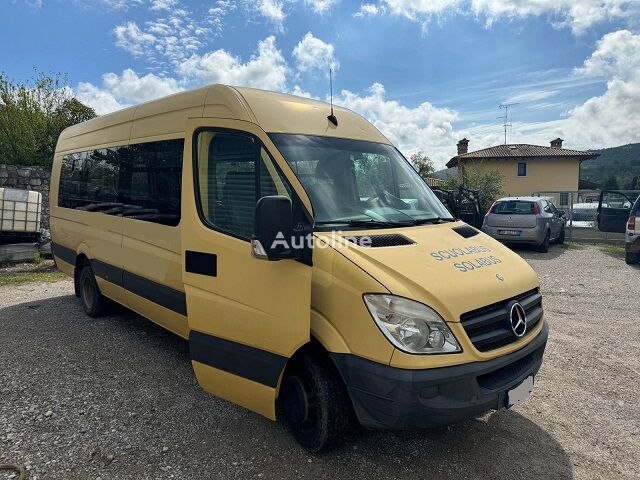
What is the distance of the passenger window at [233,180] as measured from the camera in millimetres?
3109

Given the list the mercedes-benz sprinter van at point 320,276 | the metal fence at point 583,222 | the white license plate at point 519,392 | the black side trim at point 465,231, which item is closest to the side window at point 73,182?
the mercedes-benz sprinter van at point 320,276

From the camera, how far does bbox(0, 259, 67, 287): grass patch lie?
9062 millimetres

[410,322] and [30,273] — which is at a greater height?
[410,322]

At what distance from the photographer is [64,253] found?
21.8 ft

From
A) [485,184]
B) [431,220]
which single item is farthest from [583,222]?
[431,220]

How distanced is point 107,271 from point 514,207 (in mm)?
11188

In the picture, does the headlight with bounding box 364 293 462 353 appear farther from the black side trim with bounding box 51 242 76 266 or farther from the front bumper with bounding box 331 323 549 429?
the black side trim with bounding box 51 242 76 266

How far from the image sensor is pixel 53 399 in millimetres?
3818

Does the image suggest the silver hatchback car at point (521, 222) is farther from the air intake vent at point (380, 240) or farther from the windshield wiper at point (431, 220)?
the air intake vent at point (380, 240)

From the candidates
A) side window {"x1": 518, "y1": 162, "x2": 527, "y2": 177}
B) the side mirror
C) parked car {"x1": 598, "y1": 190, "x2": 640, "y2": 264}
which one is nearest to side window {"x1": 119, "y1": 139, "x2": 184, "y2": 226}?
the side mirror

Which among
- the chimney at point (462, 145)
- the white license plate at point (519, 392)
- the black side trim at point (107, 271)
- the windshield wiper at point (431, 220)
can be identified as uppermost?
the chimney at point (462, 145)

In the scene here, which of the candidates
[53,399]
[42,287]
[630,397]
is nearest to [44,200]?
[42,287]

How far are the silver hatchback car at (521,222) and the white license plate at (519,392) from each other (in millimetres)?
10295

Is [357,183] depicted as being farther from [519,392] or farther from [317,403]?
[519,392]
